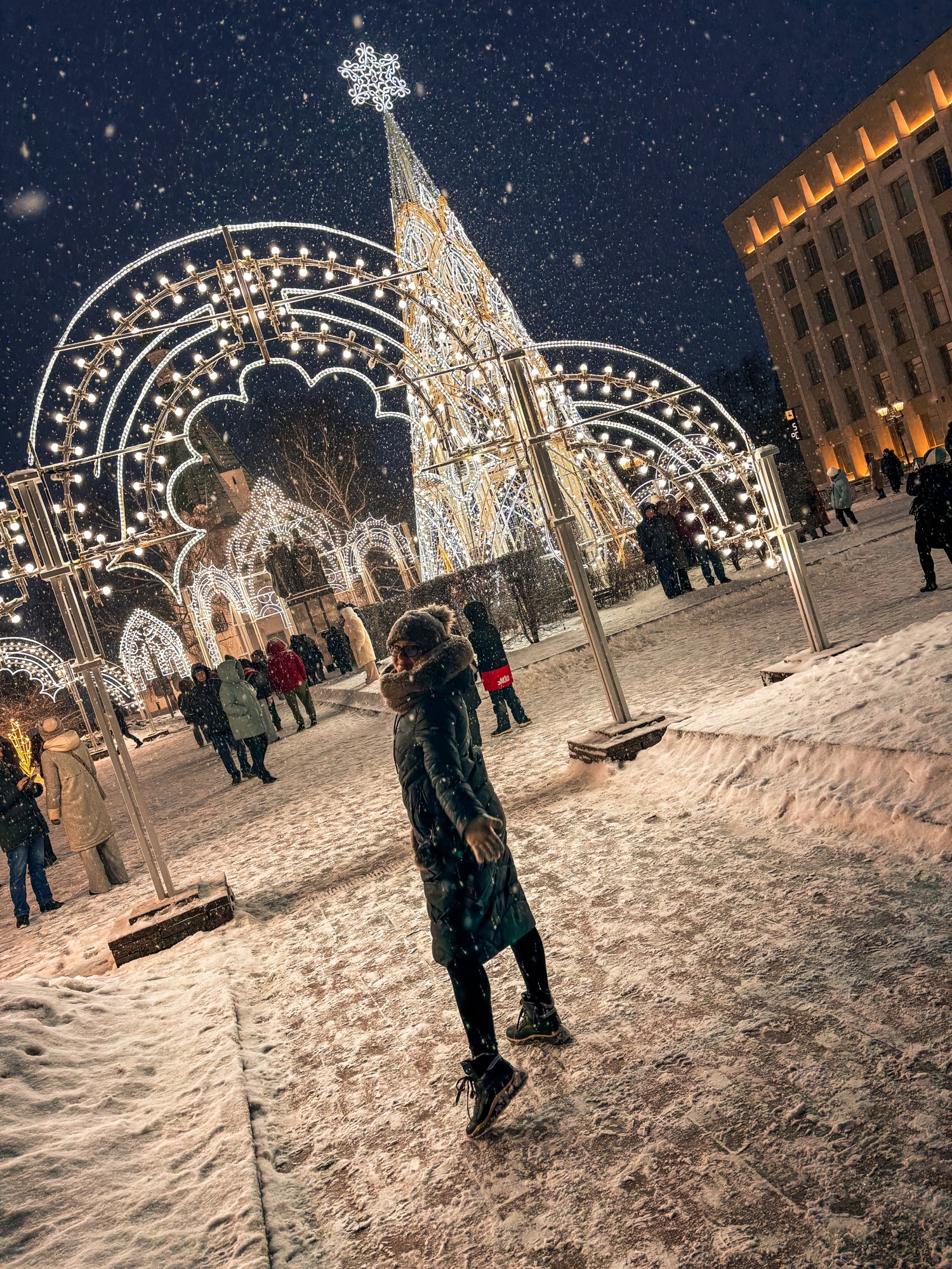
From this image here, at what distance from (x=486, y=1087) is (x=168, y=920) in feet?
12.6

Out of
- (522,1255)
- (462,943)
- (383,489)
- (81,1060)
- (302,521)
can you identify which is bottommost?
(522,1255)

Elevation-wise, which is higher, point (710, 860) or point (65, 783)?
point (65, 783)

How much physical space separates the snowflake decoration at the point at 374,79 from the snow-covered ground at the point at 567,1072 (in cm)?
951

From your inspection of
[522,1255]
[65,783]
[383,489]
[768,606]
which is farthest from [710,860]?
[383,489]

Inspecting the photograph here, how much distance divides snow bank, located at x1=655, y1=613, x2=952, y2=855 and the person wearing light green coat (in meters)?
7.18

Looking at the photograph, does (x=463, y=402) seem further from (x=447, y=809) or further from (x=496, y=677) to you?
(x=447, y=809)

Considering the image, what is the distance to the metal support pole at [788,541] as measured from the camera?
23.7ft

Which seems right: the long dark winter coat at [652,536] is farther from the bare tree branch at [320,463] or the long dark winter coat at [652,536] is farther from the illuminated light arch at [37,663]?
the bare tree branch at [320,463]

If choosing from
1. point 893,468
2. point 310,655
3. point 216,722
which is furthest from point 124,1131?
point 893,468

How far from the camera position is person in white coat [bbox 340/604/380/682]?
20328mm

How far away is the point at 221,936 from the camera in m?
6.09

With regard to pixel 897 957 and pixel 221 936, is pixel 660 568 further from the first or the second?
pixel 897 957

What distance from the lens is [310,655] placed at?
24.3m

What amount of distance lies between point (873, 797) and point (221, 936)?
14.3ft
